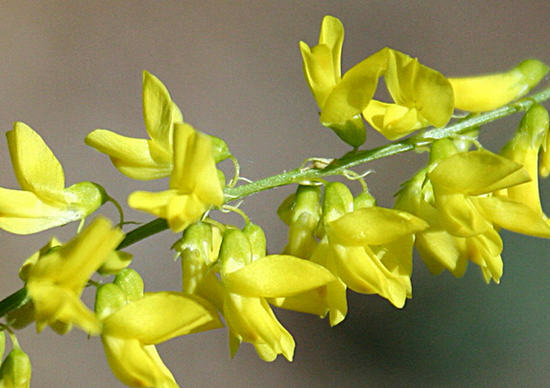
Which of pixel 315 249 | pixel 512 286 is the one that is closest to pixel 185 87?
pixel 512 286

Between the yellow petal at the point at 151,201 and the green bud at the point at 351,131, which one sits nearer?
the yellow petal at the point at 151,201

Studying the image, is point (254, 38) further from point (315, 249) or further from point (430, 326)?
point (315, 249)

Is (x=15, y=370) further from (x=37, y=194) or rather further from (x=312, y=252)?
(x=312, y=252)

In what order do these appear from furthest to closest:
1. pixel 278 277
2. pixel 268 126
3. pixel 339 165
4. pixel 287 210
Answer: pixel 268 126 → pixel 287 210 → pixel 339 165 → pixel 278 277

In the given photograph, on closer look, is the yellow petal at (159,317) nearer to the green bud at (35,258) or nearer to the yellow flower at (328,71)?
the green bud at (35,258)

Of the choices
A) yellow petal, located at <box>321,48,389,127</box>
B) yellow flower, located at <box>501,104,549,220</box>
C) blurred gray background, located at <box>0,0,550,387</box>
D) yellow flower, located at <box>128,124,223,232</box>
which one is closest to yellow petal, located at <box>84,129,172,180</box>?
yellow flower, located at <box>128,124,223,232</box>

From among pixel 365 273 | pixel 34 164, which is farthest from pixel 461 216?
pixel 34 164

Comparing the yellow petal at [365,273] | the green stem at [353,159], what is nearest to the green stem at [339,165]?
the green stem at [353,159]
